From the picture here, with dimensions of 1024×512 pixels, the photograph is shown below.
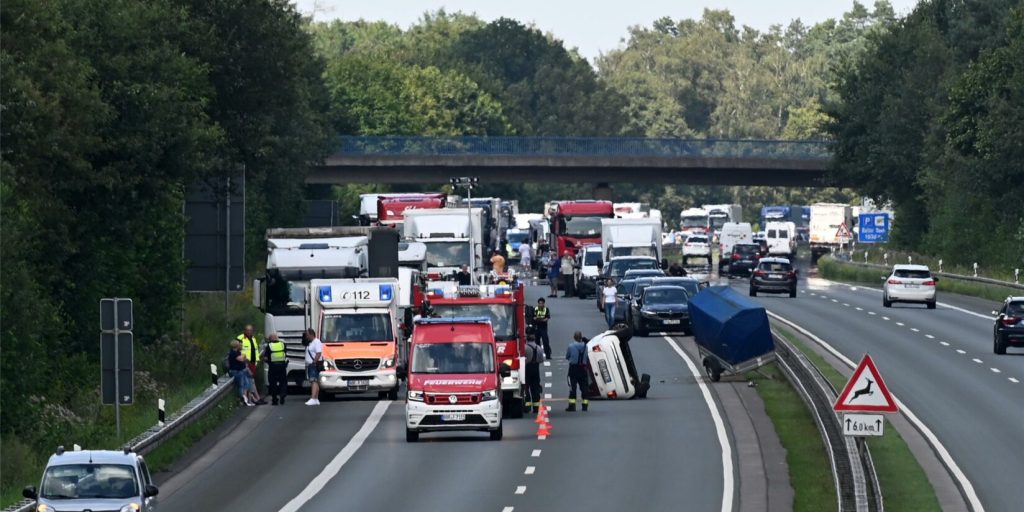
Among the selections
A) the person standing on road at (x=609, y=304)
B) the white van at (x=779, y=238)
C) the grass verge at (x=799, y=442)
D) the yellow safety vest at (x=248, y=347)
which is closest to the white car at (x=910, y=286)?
the person standing on road at (x=609, y=304)

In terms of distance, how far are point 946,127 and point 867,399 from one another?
6798 centimetres

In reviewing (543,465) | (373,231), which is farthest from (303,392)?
(543,465)

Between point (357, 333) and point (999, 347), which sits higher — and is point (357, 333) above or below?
above

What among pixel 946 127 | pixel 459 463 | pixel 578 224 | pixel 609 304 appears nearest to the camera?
pixel 459 463

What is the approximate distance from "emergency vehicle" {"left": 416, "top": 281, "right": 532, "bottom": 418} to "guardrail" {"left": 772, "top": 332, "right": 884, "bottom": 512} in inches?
231

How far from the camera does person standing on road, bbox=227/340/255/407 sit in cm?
4408

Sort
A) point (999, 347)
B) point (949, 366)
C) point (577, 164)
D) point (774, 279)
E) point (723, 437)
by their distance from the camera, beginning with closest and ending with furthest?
point (723, 437)
point (949, 366)
point (999, 347)
point (774, 279)
point (577, 164)

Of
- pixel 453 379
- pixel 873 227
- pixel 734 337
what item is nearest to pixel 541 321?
pixel 734 337

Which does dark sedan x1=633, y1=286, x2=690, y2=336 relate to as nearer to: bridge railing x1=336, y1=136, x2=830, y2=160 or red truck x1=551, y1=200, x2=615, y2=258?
red truck x1=551, y1=200, x2=615, y2=258

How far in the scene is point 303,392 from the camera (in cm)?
4800

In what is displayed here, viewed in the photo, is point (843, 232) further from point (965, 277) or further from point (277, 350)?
point (277, 350)

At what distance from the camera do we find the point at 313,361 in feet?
145

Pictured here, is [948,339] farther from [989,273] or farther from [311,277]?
[989,273]

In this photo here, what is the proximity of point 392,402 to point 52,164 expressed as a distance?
9092mm
